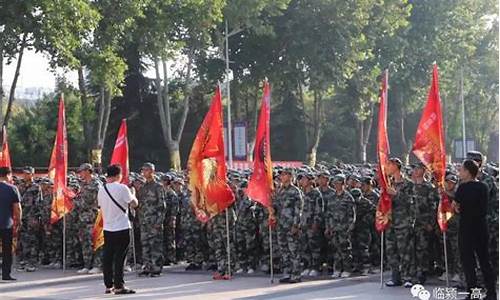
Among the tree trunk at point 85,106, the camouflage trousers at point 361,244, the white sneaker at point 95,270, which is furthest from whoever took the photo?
the tree trunk at point 85,106

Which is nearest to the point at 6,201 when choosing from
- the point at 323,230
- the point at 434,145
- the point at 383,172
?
the point at 323,230

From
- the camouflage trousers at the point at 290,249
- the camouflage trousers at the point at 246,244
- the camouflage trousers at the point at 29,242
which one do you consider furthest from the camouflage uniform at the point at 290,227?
the camouflage trousers at the point at 29,242

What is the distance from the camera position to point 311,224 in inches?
567

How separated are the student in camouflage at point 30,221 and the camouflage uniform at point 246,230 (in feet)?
14.3

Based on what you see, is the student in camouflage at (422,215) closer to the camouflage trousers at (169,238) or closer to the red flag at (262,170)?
the red flag at (262,170)

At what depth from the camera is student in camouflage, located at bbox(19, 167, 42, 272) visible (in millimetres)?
17078

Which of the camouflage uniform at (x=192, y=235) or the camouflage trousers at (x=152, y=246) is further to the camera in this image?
the camouflage uniform at (x=192, y=235)

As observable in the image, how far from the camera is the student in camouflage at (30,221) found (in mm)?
17078

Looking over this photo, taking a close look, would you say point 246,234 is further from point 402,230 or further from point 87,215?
point 402,230

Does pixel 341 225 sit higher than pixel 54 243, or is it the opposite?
pixel 341 225

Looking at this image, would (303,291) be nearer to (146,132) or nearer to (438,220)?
(438,220)

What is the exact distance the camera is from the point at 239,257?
15.4 meters

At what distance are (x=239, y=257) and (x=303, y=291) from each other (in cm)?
286

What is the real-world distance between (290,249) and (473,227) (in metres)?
3.47
